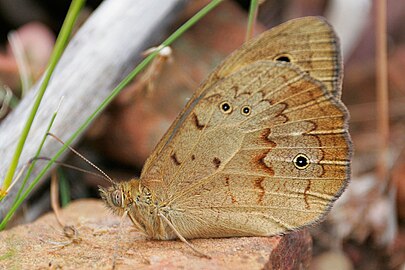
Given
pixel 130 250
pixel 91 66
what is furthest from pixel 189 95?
pixel 130 250

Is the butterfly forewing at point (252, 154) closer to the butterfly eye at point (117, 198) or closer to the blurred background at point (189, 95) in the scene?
the butterfly eye at point (117, 198)

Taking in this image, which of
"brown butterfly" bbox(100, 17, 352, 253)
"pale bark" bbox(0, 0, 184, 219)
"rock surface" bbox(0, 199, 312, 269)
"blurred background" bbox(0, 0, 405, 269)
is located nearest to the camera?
"rock surface" bbox(0, 199, 312, 269)

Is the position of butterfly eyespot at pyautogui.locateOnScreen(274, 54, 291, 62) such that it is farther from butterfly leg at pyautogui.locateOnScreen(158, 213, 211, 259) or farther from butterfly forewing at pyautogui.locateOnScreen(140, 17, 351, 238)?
butterfly leg at pyautogui.locateOnScreen(158, 213, 211, 259)

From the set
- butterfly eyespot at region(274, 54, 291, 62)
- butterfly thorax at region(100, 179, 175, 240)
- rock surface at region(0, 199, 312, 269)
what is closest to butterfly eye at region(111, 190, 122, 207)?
butterfly thorax at region(100, 179, 175, 240)

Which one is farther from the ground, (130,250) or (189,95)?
(189,95)

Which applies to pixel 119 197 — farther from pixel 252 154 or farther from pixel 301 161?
pixel 301 161

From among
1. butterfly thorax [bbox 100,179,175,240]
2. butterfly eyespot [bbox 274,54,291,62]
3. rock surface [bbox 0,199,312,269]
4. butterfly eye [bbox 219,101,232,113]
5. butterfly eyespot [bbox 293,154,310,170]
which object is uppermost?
butterfly eyespot [bbox 274,54,291,62]

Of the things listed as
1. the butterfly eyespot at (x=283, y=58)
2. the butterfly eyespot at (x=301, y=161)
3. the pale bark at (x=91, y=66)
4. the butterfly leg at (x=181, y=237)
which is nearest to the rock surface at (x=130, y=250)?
the butterfly leg at (x=181, y=237)
